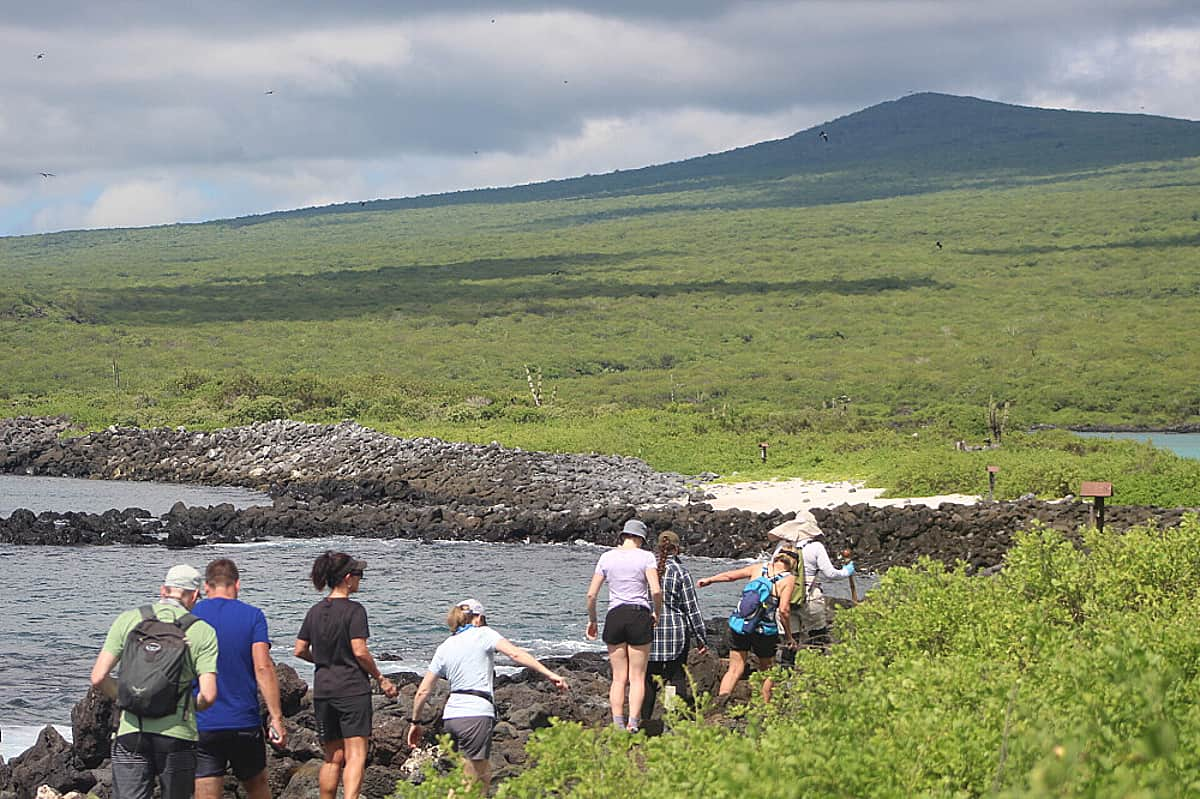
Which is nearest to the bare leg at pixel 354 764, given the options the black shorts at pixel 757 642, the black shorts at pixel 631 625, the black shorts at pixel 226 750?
the black shorts at pixel 226 750

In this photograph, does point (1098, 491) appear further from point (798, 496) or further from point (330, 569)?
point (798, 496)

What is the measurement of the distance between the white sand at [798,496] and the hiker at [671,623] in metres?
19.8

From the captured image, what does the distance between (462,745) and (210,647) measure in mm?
2097

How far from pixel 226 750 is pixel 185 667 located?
92cm

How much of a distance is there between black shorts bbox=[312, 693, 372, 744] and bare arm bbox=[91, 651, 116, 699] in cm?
153

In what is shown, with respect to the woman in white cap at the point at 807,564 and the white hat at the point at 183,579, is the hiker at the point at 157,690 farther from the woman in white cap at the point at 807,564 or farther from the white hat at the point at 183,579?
the woman in white cap at the point at 807,564

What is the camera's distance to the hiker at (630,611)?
1175 cm

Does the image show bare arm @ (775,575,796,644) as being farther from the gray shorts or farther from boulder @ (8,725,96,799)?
boulder @ (8,725,96,799)

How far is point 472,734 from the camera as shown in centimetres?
999

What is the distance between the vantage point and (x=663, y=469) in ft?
140

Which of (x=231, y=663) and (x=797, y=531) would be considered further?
(x=797, y=531)

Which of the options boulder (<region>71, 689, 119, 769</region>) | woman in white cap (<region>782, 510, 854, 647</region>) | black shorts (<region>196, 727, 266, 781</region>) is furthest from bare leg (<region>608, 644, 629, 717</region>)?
boulder (<region>71, 689, 119, 769</region>)

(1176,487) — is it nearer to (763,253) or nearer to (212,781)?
(212,781)

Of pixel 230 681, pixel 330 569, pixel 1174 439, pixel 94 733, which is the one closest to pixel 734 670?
pixel 330 569
